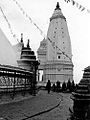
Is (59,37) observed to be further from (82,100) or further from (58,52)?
(82,100)

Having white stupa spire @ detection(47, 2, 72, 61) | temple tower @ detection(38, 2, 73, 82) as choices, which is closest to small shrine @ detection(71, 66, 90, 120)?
temple tower @ detection(38, 2, 73, 82)

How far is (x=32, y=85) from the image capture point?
51.9 feet

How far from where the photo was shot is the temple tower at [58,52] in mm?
48897

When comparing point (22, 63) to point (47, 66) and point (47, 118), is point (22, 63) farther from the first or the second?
point (47, 66)

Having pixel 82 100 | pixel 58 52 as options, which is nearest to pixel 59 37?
pixel 58 52

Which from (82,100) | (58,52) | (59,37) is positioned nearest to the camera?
(82,100)

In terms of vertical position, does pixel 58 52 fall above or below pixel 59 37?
below

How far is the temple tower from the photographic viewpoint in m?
48.9

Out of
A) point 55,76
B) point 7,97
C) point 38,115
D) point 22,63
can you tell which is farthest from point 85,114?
point 55,76

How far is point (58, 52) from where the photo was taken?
1973 inches

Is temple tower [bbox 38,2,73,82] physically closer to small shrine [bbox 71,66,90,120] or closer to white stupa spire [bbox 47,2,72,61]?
white stupa spire [bbox 47,2,72,61]

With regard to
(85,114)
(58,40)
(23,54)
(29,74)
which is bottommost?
(85,114)

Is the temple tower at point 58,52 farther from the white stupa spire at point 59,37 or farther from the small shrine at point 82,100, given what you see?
the small shrine at point 82,100

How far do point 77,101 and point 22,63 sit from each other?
12.3 m
